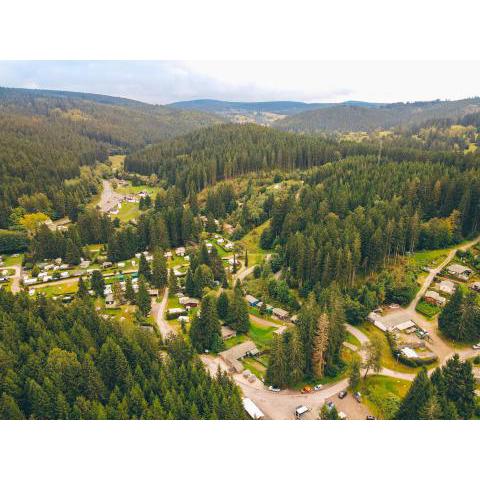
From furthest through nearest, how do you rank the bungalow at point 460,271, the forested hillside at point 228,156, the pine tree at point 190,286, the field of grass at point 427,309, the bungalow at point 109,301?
the forested hillside at point 228,156 < the pine tree at point 190,286 < the bungalow at point 109,301 < the bungalow at point 460,271 < the field of grass at point 427,309

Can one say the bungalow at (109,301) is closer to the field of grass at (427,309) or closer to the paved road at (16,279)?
the paved road at (16,279)

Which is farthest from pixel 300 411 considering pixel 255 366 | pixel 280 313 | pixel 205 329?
pixel 280 313

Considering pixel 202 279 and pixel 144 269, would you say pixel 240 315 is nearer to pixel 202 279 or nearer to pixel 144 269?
pixel 202 279

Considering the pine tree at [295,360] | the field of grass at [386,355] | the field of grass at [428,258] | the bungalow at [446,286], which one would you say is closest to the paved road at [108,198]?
the pine tree at [295,360]

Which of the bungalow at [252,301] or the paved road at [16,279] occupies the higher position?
the bungalow at [252,301]

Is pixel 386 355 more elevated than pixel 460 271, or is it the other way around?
pixel 460 271

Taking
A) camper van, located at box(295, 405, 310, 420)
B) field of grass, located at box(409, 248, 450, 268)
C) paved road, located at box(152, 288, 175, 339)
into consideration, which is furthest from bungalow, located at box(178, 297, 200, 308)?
field of grass, located at box(409, 248, 450, 268)
